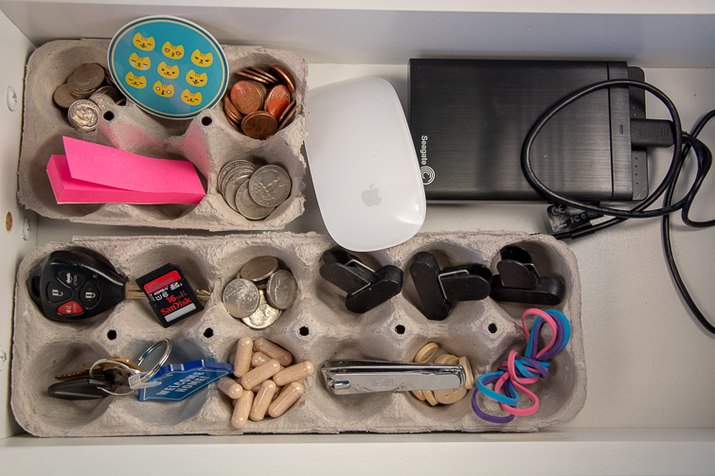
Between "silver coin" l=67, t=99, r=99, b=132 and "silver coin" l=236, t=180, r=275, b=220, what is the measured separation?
10.7 inches

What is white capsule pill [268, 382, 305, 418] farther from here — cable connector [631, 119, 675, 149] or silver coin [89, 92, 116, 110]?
cable connector [631, 119, 675, 149]

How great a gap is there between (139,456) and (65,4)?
719mm

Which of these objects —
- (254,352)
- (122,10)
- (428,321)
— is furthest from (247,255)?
(122,10)

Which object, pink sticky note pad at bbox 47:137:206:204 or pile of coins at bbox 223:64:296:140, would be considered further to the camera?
pile of coins at bbox 223:64:296:140

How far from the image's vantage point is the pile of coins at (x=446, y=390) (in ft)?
3.77

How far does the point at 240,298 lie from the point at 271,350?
0.10 meters

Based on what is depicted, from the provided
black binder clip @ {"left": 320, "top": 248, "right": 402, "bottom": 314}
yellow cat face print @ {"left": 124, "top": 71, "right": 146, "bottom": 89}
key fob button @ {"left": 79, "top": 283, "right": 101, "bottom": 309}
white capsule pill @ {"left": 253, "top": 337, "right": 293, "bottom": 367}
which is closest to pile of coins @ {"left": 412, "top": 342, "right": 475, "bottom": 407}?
black binder clip @ {"left": 320, "top": 248, "right": 402, "bottom": 314}

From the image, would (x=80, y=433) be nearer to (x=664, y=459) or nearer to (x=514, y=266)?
(x=514, y=266)

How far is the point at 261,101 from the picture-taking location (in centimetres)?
116

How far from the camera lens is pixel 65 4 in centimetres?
106

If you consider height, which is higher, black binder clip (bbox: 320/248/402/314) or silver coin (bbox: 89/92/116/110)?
silver coin (bbox: 89/92/116/110)

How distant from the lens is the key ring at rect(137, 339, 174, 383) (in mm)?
1056

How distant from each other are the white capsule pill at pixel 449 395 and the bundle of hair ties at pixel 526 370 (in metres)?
0.04

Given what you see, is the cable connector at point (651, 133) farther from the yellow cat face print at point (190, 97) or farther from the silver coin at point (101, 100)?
the silver coin at point (101, 100)
